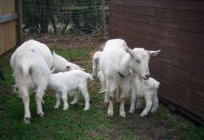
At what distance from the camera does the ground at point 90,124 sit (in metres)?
6.66

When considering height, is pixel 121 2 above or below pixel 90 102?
above

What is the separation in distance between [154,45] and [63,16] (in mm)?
9752

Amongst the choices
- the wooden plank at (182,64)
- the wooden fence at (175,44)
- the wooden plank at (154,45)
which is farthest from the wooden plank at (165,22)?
the wooden plank at (182,64)

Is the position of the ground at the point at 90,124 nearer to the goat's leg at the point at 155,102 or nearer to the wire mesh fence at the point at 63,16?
the goat's leg at the point at 155,102

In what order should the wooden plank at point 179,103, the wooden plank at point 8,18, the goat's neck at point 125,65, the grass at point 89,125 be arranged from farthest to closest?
the wooden plank at point 8,18
the goat's neck at point 125,65
the wooden plank at point 179,103
the grass at point 89,125

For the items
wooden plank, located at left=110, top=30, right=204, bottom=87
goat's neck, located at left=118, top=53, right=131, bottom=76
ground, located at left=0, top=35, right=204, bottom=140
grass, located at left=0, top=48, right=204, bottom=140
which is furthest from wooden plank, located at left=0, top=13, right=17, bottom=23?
goat's neck, located at left=118, top=53, right=131, bottom=76

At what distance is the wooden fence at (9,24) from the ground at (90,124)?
4129 millimetres

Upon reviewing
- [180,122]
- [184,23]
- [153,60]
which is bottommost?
[180,122]

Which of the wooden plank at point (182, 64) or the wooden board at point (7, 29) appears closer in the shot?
the wooden plank at point (182, 64)

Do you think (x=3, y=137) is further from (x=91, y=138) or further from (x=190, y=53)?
(x=190, y=53)

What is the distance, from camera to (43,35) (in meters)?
17.4

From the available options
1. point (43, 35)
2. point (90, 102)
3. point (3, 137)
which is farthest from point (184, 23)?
point (43, 35)

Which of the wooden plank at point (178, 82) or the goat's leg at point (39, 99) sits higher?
the wooden plank at point (178, 82)

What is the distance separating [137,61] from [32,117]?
204 cm
